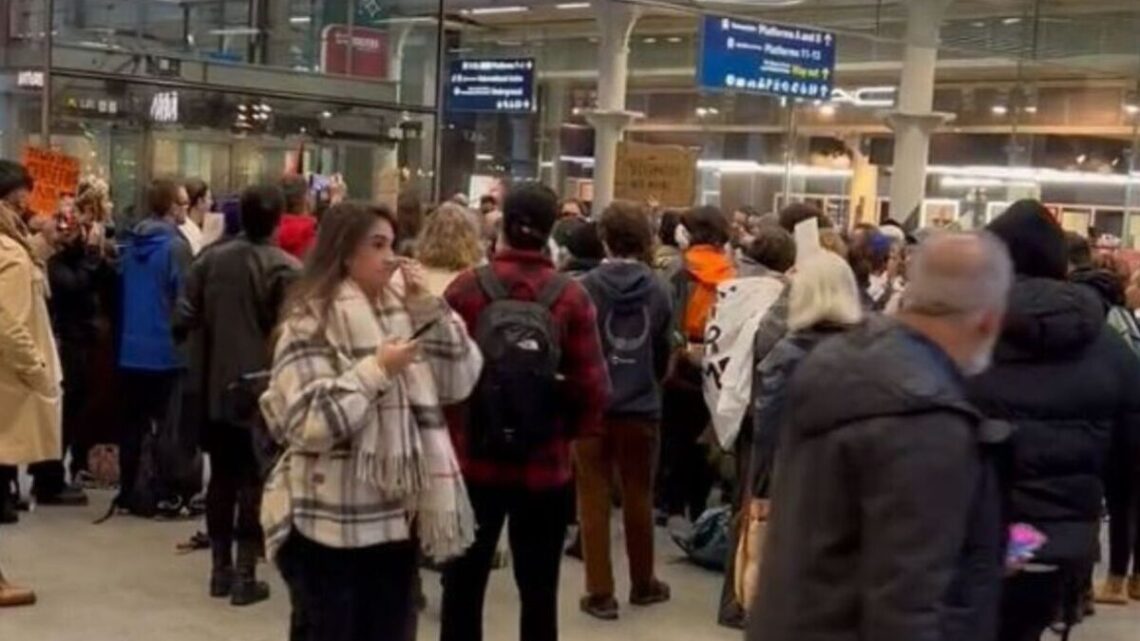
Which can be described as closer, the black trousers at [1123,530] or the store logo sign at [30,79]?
the black trousers at [1123,530]

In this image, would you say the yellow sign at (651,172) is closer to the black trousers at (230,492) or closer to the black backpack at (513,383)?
the black trousers at (230,492)

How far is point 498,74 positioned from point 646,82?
399 centimetres

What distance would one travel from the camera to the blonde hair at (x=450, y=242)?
187 inches

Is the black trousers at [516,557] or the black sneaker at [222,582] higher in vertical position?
the black trousers at [516,557]

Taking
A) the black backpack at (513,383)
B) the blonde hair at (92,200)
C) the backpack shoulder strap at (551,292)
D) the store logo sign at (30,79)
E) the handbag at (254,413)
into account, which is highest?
the store logo sign at (30,79)

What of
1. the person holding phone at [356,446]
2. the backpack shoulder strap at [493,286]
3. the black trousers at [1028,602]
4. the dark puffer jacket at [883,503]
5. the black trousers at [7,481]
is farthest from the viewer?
the black trousers at [7,481]

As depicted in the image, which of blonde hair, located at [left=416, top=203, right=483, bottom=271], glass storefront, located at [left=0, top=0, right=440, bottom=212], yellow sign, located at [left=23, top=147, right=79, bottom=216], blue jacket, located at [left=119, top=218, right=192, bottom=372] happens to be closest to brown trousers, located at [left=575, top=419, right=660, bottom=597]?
blonde hair, located at [left=416, top=203, right=483, bottom=271]

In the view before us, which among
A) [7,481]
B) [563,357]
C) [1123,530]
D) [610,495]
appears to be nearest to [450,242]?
[563,357]

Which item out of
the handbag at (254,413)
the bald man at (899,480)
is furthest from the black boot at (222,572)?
the bald man at (899,480)

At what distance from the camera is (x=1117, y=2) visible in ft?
51.0

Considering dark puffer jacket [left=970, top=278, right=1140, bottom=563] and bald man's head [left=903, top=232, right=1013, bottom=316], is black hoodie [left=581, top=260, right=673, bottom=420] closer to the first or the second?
dark puffer jacket [left=970, top=278, right=1140, bottom=563]

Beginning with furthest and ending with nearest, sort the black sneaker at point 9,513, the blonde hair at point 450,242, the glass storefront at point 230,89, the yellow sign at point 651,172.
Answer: the yellow sign at point 651,172
the glass storefront at point 230,89
the black sneaker at point 9,513
the blonde hair at point 450,242

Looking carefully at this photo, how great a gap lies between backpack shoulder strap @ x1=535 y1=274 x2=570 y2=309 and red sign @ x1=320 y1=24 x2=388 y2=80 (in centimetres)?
625

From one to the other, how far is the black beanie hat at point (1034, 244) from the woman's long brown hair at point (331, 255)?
5.28 feet
